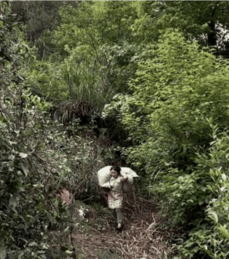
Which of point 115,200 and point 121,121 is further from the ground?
point 121,121

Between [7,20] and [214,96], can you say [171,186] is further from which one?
[7,20]

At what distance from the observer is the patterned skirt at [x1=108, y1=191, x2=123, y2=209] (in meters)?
7.45

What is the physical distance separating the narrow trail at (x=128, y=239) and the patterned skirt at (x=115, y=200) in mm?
421

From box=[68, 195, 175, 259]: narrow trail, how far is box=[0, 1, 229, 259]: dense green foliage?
359 mm

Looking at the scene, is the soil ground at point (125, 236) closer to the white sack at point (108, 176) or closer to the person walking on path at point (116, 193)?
the person walking on path at point (116, 193)

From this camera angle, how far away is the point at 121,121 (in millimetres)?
8531

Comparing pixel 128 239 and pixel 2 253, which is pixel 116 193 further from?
pixel 2 253

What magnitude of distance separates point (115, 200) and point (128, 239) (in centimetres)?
76

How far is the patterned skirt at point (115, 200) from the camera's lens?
7.45 meters

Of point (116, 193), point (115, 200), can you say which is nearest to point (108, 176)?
point (116, 193)

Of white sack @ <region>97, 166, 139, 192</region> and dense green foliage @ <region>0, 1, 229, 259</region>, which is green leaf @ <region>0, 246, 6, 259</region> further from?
white sack @ <region>97, 166, 139, 192</region>

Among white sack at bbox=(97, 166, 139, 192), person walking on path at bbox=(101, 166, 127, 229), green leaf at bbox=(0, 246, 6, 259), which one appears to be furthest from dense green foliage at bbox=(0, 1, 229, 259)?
person walking on path at bbox=(101, 166, 127, 229)

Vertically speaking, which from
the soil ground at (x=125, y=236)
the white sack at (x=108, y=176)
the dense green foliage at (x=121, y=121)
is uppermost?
the dense green foliage at (x=121, y=121)

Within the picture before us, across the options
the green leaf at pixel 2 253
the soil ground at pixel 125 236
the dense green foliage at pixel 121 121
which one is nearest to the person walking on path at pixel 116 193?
the soil ground at pixel 125 236
